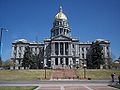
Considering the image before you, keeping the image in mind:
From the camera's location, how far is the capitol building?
107 metres

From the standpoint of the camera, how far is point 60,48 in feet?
359

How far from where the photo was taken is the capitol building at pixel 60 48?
107375 millimetres

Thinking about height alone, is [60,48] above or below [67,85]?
above

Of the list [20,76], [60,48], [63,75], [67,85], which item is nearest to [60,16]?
[60,48]

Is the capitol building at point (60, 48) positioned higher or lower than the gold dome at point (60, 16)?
lower

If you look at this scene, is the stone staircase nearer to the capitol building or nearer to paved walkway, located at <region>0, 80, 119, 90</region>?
paved walkway, located at <region>0, 80, 119, 90</region>

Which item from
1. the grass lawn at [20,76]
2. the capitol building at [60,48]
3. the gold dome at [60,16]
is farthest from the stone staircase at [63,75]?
the gold dome at [60,16]

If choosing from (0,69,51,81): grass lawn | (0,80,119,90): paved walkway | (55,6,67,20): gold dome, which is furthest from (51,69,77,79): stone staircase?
(55,6,67,20): gold dome

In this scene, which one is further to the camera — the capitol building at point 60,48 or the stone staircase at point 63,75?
the capitol building at point 60,48

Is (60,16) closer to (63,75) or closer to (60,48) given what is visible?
(60,48)

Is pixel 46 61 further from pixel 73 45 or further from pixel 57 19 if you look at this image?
pixel 57 19

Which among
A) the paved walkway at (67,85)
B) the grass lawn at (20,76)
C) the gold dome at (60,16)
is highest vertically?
the gold dome at (60,16)

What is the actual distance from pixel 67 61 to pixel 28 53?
868 inches

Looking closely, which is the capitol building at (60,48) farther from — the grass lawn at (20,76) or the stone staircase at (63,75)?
the grass lawn at (20,76)
